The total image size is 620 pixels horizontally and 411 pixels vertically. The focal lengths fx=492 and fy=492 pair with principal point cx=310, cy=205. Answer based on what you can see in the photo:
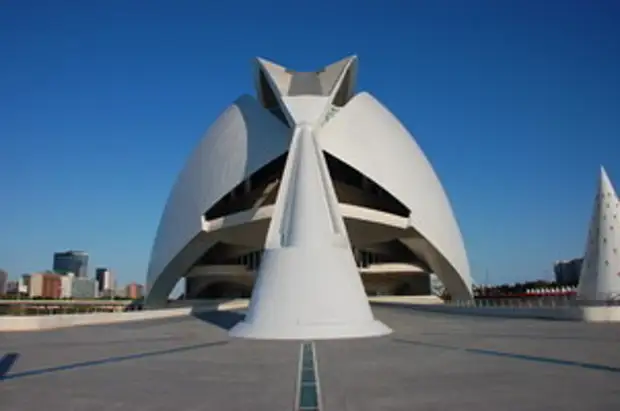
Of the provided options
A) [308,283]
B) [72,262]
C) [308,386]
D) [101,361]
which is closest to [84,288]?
[72,262]

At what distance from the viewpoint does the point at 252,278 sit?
28.9 metres

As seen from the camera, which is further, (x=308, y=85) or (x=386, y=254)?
(x=386, y=254)

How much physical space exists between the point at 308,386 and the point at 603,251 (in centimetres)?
1557

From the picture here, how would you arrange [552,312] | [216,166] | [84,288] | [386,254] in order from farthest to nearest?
1. [84,288]
2. [386,254]
3. [216,166]
4. [552,312]

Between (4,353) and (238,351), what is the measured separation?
3.67 metres

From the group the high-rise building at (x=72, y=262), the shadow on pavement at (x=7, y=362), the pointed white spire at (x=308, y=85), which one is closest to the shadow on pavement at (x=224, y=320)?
the shadow on pavement at (x=7, y=362)

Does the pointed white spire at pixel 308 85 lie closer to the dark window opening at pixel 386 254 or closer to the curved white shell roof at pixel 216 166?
the curved white shell roof at pixel 216 166

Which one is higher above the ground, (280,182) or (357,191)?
(357,191)

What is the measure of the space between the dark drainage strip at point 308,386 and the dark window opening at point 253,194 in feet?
57.7

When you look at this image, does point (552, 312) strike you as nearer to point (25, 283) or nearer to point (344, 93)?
point (344, 93)

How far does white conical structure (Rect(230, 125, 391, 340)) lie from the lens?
9.27 meters

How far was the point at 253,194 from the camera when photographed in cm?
2542

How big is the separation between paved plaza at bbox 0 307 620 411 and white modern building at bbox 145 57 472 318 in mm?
10753

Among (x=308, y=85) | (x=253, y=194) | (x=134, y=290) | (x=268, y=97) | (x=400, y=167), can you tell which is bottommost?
(x=134, y=290)
